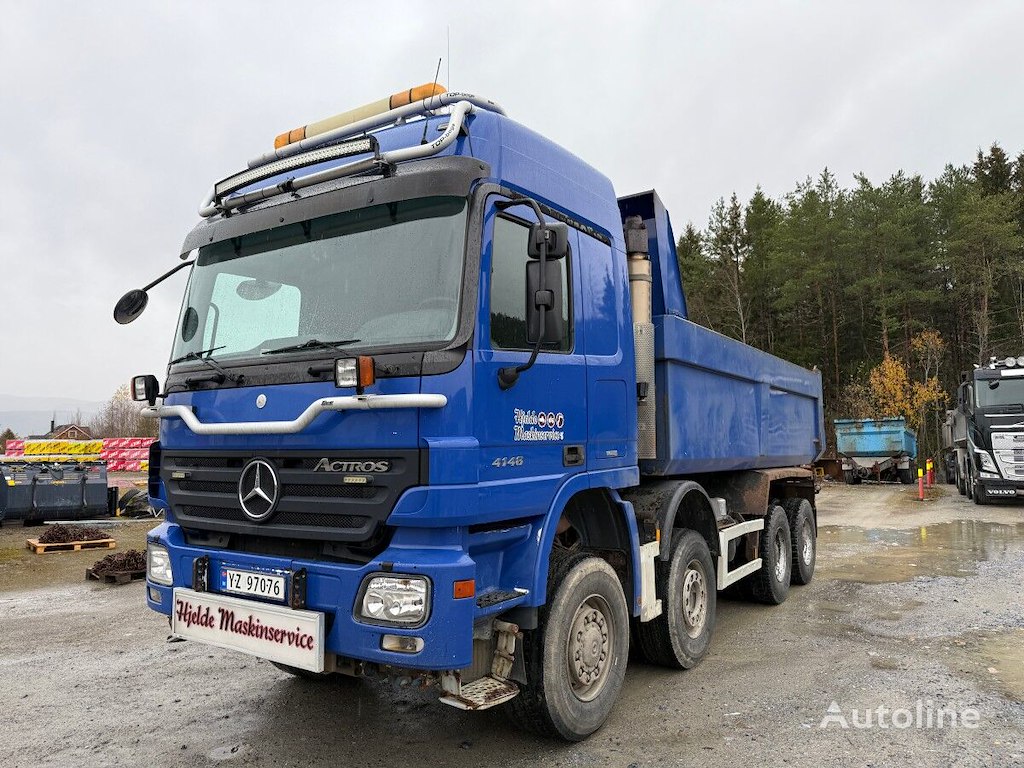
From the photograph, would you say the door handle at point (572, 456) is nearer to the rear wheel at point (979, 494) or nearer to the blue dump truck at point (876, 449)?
the rear wheel at point (979, 494)

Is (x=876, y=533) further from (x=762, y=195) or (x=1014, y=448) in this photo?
(x=762, y=195)

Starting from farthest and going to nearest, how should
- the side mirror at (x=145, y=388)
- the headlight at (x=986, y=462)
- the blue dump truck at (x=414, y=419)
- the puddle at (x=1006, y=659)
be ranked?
the headlight at (x=986, y=462), the puddle at (x=1006, y=659), the side mirror at (x=145, y=388), the blue dump truck at (x=414, y=419)

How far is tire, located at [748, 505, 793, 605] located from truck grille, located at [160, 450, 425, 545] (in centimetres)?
A: 492

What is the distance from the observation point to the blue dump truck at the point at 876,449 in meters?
23.8

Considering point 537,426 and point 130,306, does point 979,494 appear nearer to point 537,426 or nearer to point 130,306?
point 537,426

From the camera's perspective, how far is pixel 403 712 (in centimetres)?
415

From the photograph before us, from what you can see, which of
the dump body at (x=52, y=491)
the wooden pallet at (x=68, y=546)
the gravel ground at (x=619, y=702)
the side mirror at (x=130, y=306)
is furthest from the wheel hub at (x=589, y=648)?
the dump body at (x=52, y=491)

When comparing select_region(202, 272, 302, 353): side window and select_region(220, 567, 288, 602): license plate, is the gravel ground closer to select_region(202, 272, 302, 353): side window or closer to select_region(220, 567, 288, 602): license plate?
select_region(220, 567, 288, 602): license plate

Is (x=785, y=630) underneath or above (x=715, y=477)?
underneath

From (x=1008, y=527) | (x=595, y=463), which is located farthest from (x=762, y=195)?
(x=595, y=463)

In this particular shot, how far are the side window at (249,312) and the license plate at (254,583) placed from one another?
1.12m

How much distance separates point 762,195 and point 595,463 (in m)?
43.7

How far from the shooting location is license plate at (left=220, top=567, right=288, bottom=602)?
3.16 meters

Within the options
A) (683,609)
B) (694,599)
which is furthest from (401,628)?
(694,599)
